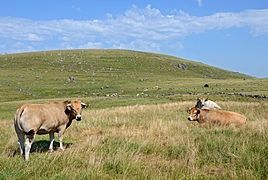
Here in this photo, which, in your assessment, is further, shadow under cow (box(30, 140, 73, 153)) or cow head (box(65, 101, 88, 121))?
cow head (box(65, 101, 88, 121))

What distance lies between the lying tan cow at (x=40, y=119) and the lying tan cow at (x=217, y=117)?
6.74m

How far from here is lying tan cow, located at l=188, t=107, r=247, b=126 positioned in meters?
12.5

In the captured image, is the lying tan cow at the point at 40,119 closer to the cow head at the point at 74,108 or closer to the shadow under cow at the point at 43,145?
the cow head at the point at 74,108

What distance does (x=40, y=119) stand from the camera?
7.64 metres

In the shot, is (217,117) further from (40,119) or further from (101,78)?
(101,78)

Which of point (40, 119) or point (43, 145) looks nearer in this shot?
point (40, 119)

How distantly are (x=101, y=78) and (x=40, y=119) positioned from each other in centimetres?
7494

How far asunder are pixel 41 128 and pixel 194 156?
205 inches

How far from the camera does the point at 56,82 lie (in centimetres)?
7394

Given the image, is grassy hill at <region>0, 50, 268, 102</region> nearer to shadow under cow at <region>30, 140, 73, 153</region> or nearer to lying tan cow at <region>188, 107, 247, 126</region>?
lying tan cow at <region>188, 107, 247, 126</region>

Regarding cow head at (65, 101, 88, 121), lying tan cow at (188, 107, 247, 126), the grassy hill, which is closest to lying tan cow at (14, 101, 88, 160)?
cow head at (65, 101, 88, 121)

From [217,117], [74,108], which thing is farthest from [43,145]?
[217,117]

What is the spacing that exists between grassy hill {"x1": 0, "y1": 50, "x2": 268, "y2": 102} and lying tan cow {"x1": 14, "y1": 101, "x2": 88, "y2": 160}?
140 feet

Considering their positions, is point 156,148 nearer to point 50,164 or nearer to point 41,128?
point 50,164
